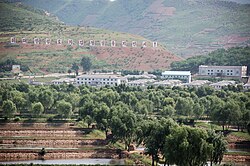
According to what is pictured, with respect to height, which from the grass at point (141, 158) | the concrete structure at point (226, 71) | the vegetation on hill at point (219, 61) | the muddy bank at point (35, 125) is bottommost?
the grass at point (141, 158)

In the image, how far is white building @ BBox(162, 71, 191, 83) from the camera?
389 ft

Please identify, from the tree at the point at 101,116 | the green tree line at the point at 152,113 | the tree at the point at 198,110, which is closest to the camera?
the green tree line at the point at 152,113

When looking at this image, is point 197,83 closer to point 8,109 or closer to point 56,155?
point 8,109

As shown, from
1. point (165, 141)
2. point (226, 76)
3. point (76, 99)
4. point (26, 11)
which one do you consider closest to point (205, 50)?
point (26, 11)

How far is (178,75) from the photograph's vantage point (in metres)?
121

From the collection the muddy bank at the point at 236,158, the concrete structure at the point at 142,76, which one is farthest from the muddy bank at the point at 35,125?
the concrete structure at the point at 142,76

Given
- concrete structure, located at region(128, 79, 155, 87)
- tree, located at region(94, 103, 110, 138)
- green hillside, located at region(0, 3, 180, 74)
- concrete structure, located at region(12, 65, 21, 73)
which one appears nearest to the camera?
tree, located at region(94, 103, 110, 138)

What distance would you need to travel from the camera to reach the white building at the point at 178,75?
118438 millimetres

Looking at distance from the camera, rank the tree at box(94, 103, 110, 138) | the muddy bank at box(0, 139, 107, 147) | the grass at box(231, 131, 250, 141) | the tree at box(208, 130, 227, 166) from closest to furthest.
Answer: the tree at box(208, 130, 227, 166)
the muddy bank at box(0, 139, 107, 147)
the grass at box(231, 131, 250, 141)
the tree at box(94, 103, 110, 138)

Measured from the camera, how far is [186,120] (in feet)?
237

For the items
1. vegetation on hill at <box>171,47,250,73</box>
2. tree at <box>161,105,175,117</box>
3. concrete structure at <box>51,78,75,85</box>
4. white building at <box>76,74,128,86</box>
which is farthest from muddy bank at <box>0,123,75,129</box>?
vegetation on hill at <box>171,47,250,73</box>

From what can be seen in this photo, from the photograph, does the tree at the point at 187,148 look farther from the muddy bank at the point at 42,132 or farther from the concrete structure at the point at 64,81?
the concrete structure at the point at 64,81

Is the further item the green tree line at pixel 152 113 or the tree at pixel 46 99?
the tree at pixel 46 99

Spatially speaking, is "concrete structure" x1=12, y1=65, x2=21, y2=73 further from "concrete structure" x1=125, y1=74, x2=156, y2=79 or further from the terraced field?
the terraced field
